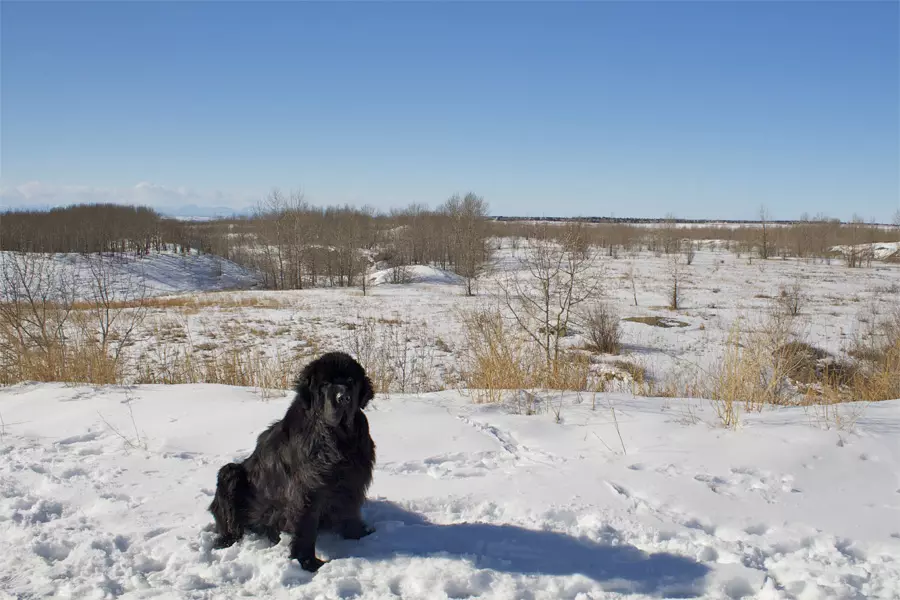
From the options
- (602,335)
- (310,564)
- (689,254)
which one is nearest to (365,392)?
(310,564)

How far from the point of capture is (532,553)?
117 inches

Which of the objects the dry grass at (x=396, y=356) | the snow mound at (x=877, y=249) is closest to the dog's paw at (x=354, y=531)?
the dry grass at (x=396, y=356)

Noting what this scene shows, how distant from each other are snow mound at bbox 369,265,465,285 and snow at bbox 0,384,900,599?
135 ft

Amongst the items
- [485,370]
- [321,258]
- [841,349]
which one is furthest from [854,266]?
[485,370]

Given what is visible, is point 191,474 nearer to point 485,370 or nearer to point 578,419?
point 578,419

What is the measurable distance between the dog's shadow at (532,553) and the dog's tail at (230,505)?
502 millimetres

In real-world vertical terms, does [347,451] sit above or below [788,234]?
below

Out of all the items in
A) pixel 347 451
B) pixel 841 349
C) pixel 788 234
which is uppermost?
pixel 788 234

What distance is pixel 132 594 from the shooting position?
2.62 meters

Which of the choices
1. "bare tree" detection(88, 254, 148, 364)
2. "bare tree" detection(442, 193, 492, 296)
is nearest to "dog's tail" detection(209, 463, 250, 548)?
"bare tree" detection(88, 254, 148, 364)

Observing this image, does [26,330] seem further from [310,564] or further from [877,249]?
[877,249]

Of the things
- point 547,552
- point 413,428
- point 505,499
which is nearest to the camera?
point 547,552

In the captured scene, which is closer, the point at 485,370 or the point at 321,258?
the point at 485,370

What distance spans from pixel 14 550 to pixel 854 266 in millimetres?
62024
